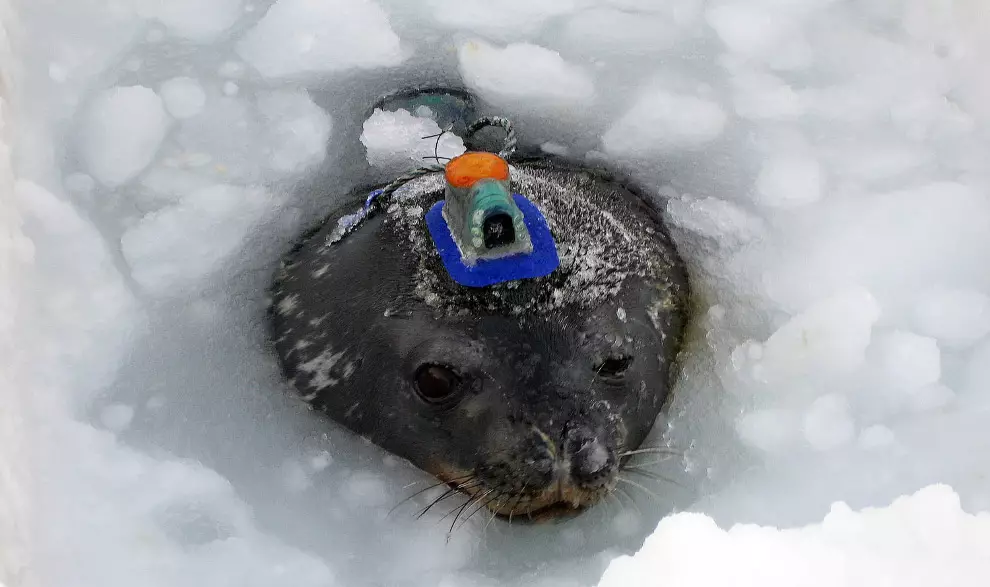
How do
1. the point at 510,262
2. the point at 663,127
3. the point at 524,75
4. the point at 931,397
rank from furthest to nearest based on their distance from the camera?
the point at 524,75, the point at 663,127, the point at 931,397, the point at 510,262

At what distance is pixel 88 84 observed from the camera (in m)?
3.88

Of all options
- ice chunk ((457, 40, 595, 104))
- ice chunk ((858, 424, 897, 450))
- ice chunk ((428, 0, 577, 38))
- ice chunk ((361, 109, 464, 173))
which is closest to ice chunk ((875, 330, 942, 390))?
ice chunk ((858, 424, 897, 450))

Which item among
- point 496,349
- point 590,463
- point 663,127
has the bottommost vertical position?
point 663,127

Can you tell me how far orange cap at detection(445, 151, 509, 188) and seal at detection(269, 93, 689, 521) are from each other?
7.1 inches

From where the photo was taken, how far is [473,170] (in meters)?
2.60

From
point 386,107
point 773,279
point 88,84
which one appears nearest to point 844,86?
point 773,279

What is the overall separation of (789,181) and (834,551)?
1677 millimetres

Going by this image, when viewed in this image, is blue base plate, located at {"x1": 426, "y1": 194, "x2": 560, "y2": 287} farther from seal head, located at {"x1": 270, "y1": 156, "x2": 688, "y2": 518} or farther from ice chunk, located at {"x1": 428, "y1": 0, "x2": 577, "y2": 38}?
ice chunk, located at {"x1": 428, "y1": 0, "x2": 577, "y2": 38}

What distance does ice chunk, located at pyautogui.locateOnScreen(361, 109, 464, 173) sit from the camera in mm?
3836

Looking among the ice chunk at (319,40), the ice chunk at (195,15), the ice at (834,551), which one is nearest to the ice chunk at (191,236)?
the ice chunk at (319,40)

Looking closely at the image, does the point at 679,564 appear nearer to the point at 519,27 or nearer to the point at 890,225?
the point at 890,225

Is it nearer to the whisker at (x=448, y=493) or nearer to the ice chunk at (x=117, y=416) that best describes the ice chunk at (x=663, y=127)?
the whisker at (x=448, y=493)

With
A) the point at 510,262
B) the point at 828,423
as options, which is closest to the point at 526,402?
the point at 510,262

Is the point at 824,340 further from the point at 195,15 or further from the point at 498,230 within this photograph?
the point at 195,15
